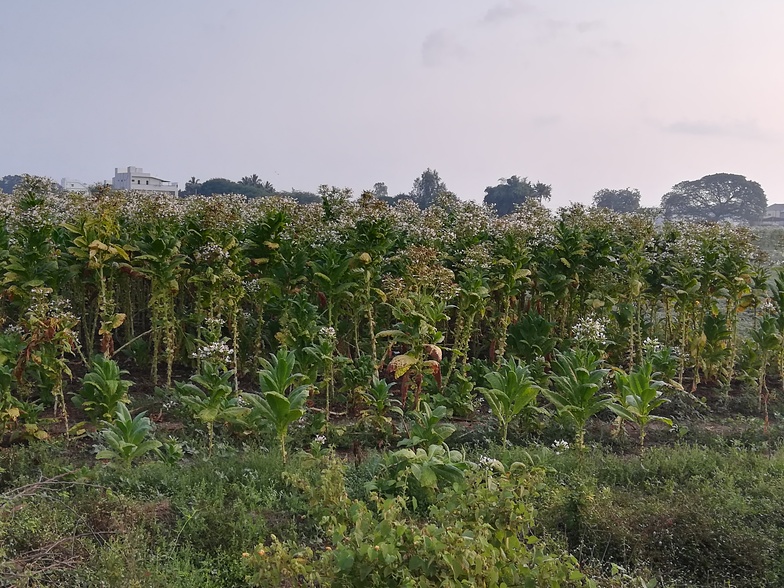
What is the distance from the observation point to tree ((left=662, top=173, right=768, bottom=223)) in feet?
159

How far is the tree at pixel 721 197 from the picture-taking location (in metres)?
48.3

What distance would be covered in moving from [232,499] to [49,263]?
11.0 ft

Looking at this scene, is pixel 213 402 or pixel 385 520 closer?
pixel 385 520

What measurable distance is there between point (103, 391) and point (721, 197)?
55.0 m

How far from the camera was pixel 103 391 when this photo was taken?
5.43 metres

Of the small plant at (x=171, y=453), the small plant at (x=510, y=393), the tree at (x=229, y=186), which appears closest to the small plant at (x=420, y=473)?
the small plant at (x=510, y=393)

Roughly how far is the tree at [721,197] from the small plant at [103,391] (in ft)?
152

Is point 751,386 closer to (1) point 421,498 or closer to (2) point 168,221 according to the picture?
(1) point 421,498

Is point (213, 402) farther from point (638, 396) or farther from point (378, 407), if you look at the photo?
point (638, 396)

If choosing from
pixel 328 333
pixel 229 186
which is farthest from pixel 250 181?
pixel 328 333

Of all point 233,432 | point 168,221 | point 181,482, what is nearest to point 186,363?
point 168,221

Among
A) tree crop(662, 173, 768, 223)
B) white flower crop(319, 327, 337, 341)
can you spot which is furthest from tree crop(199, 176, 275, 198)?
tree crop(662, 173, 768, 223)

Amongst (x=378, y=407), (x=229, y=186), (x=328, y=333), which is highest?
(x=229, y=186)

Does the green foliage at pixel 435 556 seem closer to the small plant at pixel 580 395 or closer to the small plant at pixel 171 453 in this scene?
the small plant at pixel 171 453
